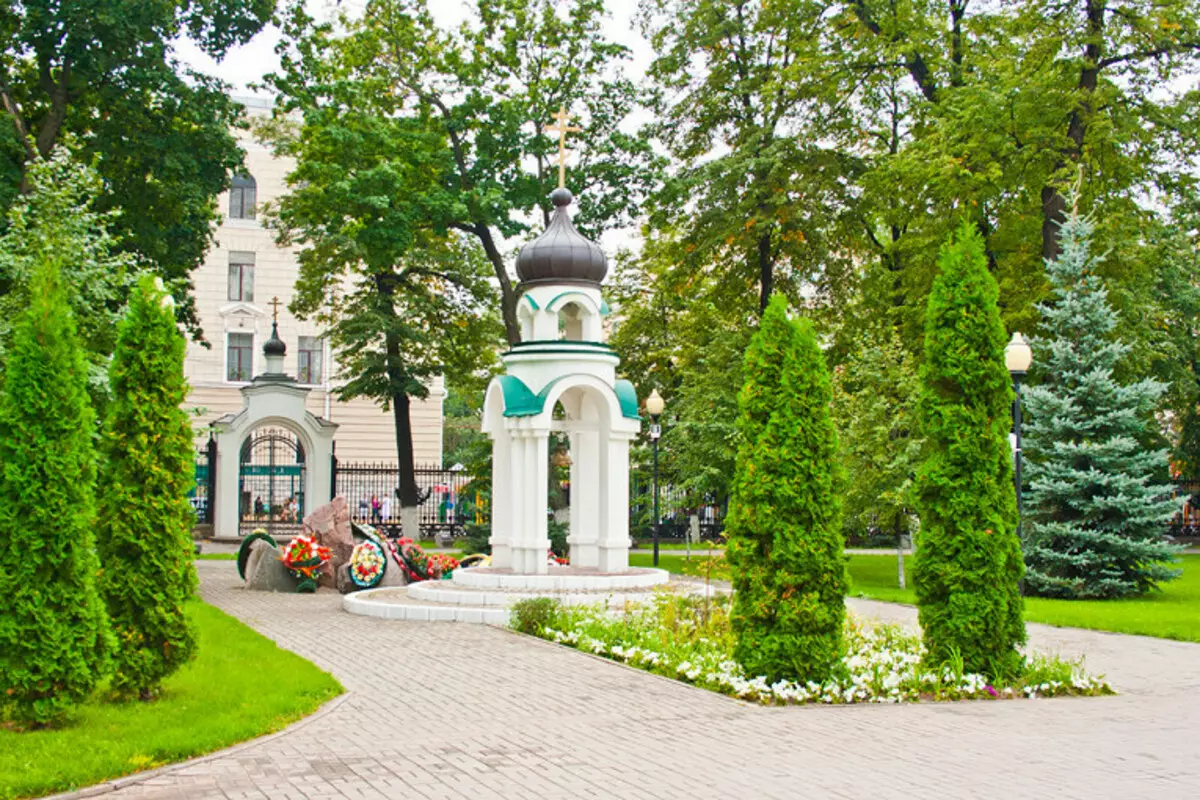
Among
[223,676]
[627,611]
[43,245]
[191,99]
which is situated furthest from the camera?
[191,99]

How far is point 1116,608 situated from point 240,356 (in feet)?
113

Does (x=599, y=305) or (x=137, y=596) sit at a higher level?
(x=599, y=305)

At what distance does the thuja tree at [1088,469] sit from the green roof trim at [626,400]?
669cm

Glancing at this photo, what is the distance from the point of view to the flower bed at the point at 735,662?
10.1 meters

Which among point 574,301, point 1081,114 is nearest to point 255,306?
point 574,301

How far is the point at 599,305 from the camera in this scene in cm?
1875

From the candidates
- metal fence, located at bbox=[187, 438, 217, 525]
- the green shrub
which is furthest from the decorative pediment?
the green shrub

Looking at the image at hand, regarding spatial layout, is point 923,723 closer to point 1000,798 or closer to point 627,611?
point 1000,798

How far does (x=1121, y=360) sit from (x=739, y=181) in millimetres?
9456

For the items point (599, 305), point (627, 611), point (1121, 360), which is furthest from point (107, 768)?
point (1121, 360)

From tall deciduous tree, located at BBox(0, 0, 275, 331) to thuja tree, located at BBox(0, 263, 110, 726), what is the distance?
12.4 meters

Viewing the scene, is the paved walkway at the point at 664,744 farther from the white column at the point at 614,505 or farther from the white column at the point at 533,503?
the white column at the point at 614,505

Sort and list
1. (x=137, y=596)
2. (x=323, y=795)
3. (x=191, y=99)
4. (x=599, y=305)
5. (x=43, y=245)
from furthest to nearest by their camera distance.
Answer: (x=191, y=99), (x=599, y=305), (x=43, y=245), (x=137, y=596), (x=323, y=795)

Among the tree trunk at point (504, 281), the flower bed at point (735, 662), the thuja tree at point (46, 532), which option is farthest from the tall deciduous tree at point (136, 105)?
the thuja tree at point (46, 532)
